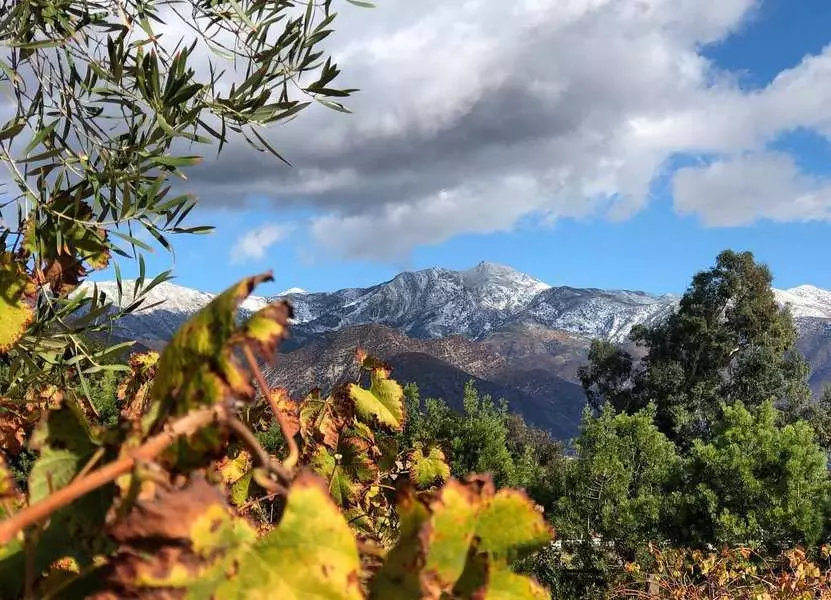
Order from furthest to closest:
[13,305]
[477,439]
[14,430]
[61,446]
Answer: [477,439]
[14,430]
[13,305]
[61,446]

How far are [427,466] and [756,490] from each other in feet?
55.9

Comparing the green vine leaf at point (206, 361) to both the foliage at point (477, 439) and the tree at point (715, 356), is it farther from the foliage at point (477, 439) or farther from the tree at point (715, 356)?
the tree at point (715, 356)

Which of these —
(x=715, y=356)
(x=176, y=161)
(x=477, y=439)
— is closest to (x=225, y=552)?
(x=176, y=161)

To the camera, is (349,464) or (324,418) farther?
(349,464)

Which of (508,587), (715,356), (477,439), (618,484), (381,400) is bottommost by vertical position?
(508,587)

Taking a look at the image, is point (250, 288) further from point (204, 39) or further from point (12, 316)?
point (204, 39)

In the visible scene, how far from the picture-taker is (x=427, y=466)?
3.58 metres

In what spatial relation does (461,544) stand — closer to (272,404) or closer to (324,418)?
(272,404)

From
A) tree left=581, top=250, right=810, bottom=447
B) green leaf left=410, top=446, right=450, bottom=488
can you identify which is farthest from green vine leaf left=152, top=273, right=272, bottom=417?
tree left=581, top=250, right=810, bottom=447

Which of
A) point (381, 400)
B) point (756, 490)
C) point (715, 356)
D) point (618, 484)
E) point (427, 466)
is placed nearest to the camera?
point (381, 400)

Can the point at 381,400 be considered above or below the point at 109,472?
above

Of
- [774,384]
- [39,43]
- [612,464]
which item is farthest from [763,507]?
[39,43]

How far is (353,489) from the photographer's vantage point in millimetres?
2646

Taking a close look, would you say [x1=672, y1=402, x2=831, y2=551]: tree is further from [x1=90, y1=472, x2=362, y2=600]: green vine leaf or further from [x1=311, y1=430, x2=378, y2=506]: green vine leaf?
[x1=90, y1=472, x2=362, y2=600]: green vine leaf
